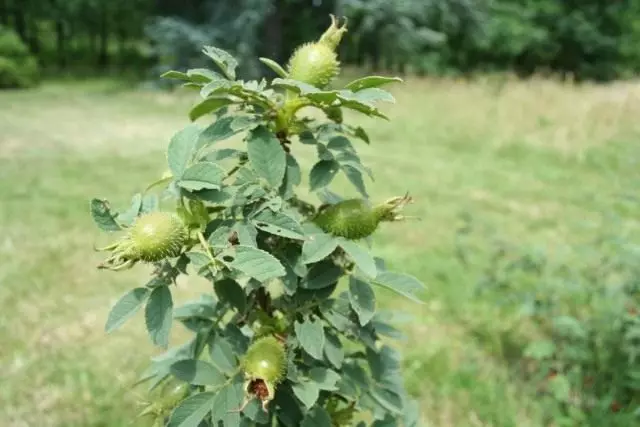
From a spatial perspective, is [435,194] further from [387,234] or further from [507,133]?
[507,133]

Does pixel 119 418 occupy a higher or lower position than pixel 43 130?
higher

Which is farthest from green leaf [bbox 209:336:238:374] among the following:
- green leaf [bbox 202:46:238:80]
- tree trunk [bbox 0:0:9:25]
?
tree trunk [bbox 0:0:9:25]

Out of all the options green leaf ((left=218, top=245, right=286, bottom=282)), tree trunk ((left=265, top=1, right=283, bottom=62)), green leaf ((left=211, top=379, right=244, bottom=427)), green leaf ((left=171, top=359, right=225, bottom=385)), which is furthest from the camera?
tree trunk ((left=265, top=1, right=283, bottom=62))

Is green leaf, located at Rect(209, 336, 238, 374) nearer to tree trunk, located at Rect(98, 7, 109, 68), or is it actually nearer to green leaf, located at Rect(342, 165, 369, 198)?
green leaf, located at Rect(342, 165, 369, 198)

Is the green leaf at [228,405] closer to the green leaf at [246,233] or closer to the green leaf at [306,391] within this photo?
the green leaf at [306,391]

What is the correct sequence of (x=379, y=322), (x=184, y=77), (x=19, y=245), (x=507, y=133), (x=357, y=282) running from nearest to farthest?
(x=184, y=77), (x=357, y=282), (x=379, y=322), (x=19, y=245), (x=507, y=133)

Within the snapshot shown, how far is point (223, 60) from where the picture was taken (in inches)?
42.9

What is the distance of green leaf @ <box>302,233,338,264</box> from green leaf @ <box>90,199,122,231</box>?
29cm

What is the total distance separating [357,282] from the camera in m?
1.20

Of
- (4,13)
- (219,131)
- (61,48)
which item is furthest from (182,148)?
(61,48)

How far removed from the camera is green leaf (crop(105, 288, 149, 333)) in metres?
1.04

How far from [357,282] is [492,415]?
139 centimetres

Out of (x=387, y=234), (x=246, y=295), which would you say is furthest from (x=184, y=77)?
(x=387, y=234)

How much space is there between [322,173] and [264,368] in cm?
35
